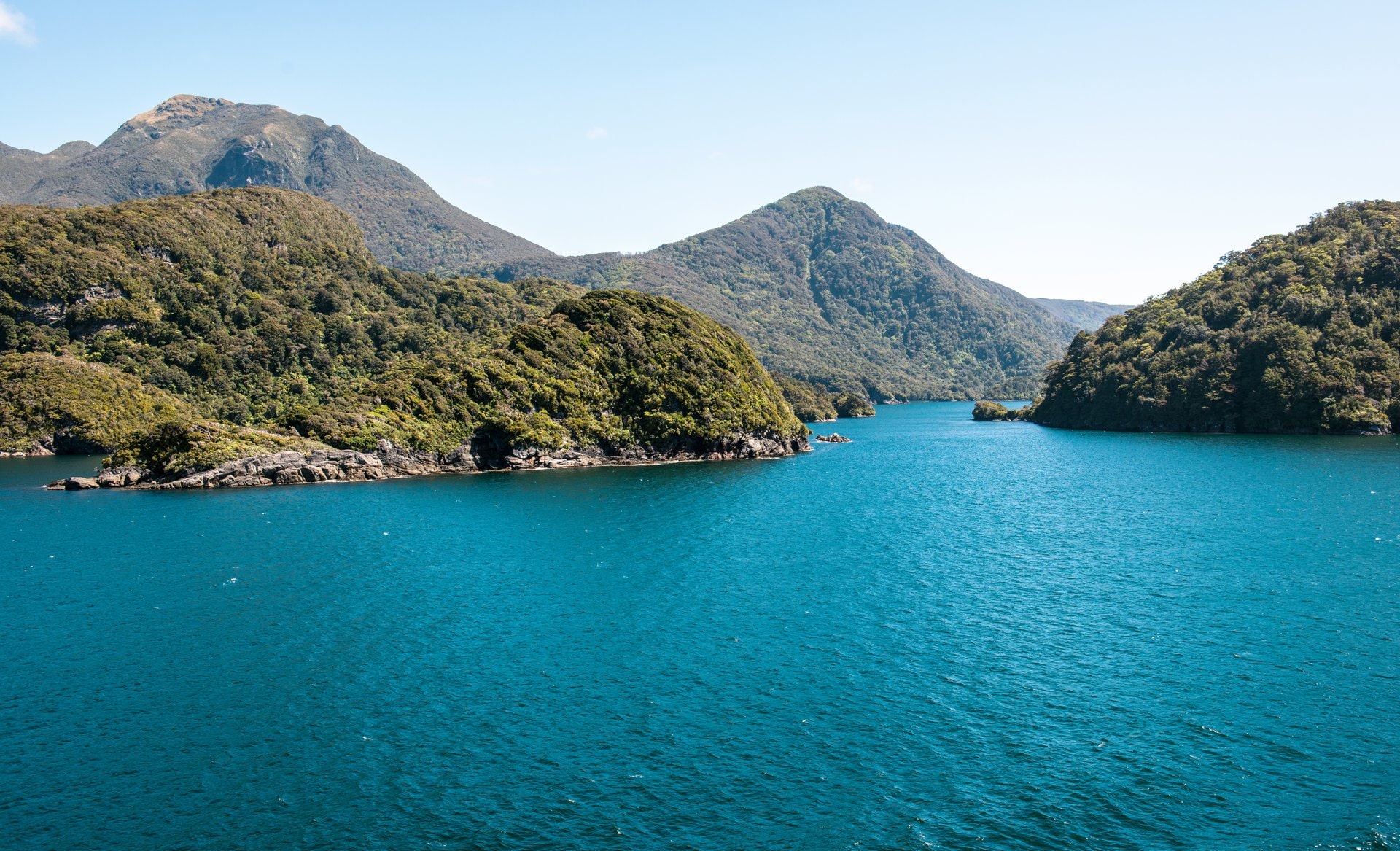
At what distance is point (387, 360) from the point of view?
623 feet

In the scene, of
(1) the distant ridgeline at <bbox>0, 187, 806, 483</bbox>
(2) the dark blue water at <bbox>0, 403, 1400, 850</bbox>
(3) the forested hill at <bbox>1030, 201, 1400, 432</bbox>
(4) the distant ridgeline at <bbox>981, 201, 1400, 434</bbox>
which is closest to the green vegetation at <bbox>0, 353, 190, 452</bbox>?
(1) the distant ridgeline at <bbox>0, 187, 806, 483</bbox>

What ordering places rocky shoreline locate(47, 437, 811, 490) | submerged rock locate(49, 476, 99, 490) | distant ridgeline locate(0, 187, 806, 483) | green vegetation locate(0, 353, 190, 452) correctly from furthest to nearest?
green vegetation locate(0, 353, 190, 452) < distant ridgeline locate(0, 187, 806, 483) < rocky shoreline locate(47, 437, 811, 490) < submerged rock locate(49, 476, 99, 490)

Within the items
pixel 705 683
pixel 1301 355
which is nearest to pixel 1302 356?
pixel 1301 355

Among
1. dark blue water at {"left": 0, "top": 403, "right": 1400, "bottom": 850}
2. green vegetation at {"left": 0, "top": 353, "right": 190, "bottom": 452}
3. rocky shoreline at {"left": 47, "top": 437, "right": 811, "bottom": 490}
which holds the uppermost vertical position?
green vegetation at {"left": 0, "top": 353, "right": 190, "bottom": 452}

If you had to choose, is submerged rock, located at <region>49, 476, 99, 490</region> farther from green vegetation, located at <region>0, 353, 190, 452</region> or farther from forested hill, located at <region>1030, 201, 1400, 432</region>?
forested hill, located at <region>1030, 201, 1400, 432</region>

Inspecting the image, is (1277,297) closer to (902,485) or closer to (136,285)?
(902,485)

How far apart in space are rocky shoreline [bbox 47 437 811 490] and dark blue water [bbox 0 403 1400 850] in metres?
27.2

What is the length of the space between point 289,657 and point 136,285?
174410 millimetres

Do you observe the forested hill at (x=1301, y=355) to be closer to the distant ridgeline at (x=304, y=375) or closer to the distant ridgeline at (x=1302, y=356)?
the distant ridgeline at (x=1302, y=356)

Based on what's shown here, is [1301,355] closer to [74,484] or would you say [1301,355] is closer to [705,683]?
[705,683]

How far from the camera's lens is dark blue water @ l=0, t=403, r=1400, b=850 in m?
28.1

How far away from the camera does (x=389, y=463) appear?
11931 cm

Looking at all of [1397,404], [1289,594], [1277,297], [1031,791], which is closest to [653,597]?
[1031,791]

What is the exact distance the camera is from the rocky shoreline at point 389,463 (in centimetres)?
10656
